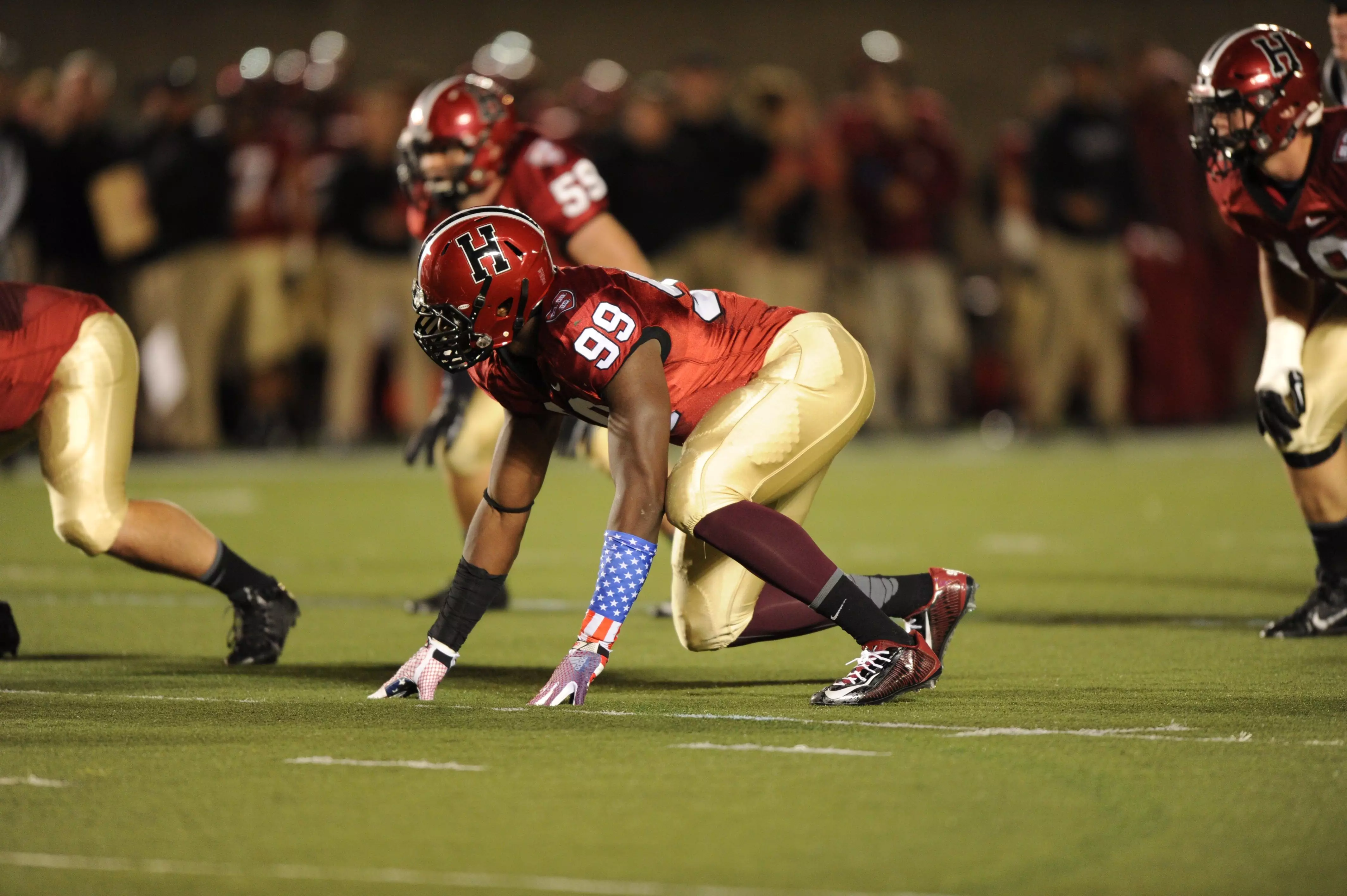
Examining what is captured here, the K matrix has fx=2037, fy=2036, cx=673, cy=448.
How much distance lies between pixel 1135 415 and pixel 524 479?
11720 mm

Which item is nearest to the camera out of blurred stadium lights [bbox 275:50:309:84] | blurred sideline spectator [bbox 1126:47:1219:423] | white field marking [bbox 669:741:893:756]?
white field marking [bbox 669:741:893:756]

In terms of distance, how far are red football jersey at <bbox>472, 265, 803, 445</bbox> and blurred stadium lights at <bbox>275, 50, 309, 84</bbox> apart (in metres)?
10.9

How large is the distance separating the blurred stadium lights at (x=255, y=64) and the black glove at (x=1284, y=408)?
10.8 metres

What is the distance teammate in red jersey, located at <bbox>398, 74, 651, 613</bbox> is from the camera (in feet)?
21.6

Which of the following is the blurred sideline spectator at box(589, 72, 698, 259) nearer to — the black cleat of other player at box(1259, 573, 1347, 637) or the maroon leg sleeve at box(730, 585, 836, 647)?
the black cleat of other player at box(1259, 573, 1347, 637)

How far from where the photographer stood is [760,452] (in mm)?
5020

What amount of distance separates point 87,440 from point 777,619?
78.4 inches

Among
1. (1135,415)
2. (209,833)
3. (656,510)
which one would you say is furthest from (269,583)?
(1135,415)

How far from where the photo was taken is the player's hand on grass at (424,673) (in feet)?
16.7

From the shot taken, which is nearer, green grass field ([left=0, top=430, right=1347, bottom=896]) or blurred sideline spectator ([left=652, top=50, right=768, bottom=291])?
green grass field ([left=0, top=430, right=1347, bottom=896])

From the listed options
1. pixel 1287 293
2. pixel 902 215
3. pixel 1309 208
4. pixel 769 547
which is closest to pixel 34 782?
pixel 769 547

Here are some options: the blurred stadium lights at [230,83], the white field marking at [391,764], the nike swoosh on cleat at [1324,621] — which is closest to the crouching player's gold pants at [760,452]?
the white field marking at [391,764]

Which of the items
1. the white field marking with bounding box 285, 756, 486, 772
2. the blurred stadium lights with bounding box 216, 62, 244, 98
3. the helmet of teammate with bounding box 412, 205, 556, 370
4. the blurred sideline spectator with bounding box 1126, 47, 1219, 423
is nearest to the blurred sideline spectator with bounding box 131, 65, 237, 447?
the blurred stadium lights with bounding box 216, 62, 244, 98

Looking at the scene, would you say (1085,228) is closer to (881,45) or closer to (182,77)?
(881,45)
